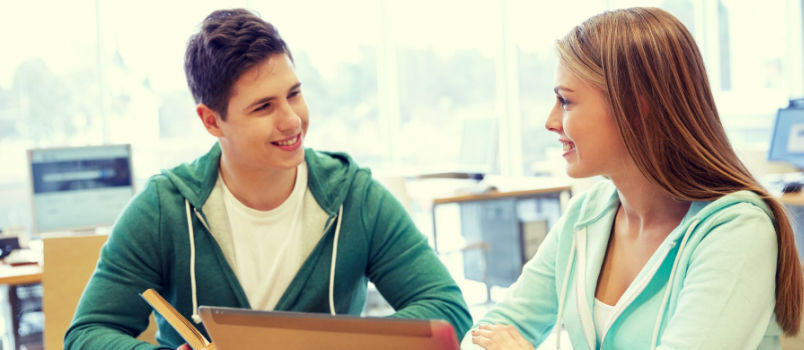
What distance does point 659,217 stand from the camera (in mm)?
1339

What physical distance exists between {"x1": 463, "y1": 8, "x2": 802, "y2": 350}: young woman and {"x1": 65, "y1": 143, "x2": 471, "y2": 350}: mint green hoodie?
9.5 inches

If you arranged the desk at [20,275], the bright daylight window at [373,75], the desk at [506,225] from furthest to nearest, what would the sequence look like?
the bright daylight window at [373,75]
the desk at [506,225]
the desk at [20,275]

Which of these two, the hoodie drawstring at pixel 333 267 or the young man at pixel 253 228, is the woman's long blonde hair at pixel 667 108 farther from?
the hoodie drawstring at pixel 333 267

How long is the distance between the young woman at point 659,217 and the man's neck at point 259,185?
50cm

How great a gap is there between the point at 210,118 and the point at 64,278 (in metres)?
0.78

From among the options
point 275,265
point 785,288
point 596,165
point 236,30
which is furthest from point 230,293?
point 785,288

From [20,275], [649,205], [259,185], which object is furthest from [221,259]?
[20,275]

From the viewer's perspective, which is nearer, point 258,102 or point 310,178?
point 258,102

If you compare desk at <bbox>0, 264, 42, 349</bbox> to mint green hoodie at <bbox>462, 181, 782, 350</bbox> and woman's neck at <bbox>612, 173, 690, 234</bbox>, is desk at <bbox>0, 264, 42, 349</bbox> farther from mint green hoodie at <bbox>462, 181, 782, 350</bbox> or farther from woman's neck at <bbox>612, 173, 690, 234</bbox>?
woman's neck at <bbox>612, 173, 690, 234</bbox>

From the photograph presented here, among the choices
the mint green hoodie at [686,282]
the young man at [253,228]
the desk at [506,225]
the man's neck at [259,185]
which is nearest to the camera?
the mint green hoodie at [686,282]

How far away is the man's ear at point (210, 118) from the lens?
159cm

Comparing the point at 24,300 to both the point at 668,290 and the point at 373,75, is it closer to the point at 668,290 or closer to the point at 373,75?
the point at 668,290

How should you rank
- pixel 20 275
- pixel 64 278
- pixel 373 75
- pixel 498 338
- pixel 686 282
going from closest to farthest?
1. pixel 686 282
2. pixel 498 338
3. pixel 64 278
4. pixel 20 275
5. pixel 373 75

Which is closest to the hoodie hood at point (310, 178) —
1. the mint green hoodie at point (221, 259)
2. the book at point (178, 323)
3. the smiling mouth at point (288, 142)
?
the mint green hoodie at point (221, 259)
